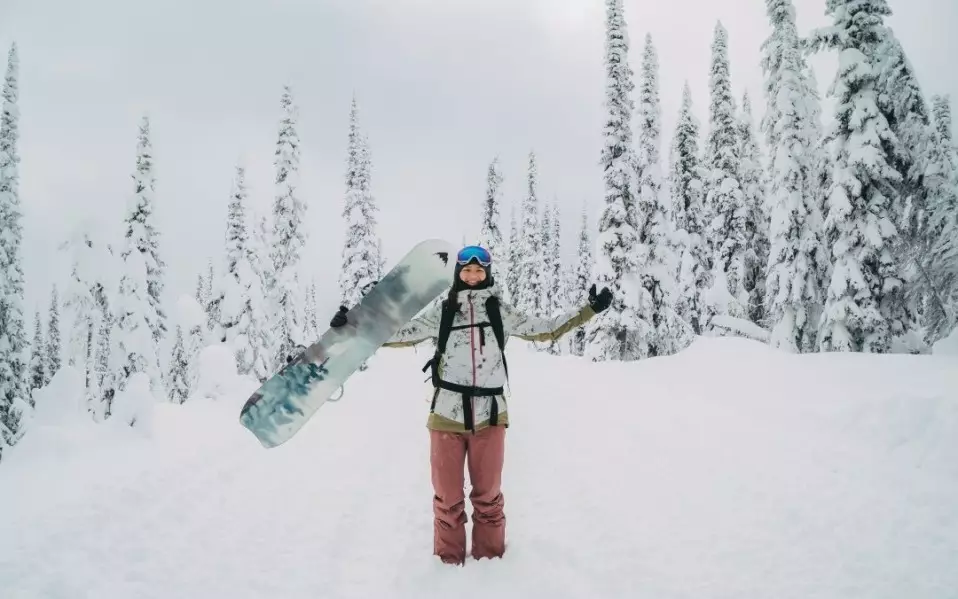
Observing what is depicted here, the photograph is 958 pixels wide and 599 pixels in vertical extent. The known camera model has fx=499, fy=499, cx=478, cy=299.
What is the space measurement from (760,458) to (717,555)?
2271 millimetres

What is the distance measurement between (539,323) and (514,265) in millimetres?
48377

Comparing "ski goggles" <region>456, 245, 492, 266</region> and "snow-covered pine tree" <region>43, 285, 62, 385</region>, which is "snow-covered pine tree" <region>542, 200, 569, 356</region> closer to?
"ski goggles" <region>456, 245, 492, 266</region>

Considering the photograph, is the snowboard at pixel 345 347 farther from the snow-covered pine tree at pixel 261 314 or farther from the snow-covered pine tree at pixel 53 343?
the snow-covered pine tree at pixel 53 343

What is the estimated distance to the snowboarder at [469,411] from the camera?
415 cm

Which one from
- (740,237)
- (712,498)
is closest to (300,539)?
(712,498)

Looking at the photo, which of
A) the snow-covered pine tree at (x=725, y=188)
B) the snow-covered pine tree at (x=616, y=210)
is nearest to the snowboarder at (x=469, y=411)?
the snow-covered pine tree at (x=616, y=210)

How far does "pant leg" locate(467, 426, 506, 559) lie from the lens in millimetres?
4180

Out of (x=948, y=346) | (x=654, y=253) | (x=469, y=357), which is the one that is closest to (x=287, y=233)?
(x=654, y=253)

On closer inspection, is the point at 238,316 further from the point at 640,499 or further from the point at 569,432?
the point at 640,499

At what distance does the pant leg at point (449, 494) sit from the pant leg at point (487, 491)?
0.36 feet

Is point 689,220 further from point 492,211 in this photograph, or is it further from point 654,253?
point 492,211

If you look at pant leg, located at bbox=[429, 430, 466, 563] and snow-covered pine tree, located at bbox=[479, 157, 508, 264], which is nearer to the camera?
pant leg, located at bbox=[429, 430, 466, 563]

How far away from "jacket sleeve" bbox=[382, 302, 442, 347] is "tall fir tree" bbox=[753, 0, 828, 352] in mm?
19006

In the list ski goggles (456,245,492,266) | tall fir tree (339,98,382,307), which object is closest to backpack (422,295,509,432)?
ski goggles (456,245,492,266)
